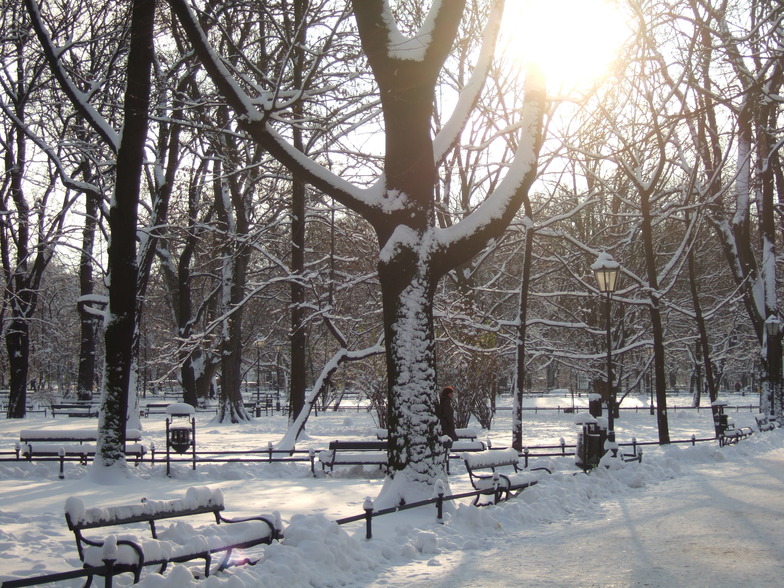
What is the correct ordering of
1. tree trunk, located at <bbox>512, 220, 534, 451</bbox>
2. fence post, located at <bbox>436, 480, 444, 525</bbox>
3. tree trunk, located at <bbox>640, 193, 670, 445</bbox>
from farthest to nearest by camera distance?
tree trunk, located at <bbox>640, 193, 670, 445</bbox> → tree trunk, located at <bbox>512, 220, 534, 451</bbox> → fence post, located at <bbox>436, 480, 444, 525</bbox>

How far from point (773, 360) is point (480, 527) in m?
18.3

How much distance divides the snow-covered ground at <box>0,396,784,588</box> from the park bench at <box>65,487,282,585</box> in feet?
0.70

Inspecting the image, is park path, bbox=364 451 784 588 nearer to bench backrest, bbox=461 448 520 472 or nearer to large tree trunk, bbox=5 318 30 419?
bench backrest, bbox=461 448 520 472

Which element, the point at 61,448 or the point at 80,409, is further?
the point at 80,409

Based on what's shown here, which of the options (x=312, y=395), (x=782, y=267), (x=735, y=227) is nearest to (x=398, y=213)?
(x=312, y=395)

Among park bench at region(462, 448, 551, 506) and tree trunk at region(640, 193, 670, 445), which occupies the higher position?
tree trunk at region(640, 193, 670, 445)

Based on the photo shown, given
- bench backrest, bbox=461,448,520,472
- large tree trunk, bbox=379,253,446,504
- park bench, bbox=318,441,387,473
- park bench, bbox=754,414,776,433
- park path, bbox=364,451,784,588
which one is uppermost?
large tree trunk, bbox=379,253,446,504

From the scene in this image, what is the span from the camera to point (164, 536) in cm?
661

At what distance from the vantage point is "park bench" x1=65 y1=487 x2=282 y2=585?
5.21 m

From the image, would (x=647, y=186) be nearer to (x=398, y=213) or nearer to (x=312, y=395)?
(x=312, y=395)

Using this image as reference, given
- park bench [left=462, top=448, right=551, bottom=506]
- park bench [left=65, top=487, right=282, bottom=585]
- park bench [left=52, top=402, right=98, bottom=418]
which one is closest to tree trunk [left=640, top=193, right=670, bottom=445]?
park bench [left=462, top=448, right=551, bottom=506]

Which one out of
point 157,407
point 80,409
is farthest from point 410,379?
point 157,407

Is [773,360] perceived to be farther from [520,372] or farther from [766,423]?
[520,372]

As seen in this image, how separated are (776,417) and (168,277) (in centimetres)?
2433
